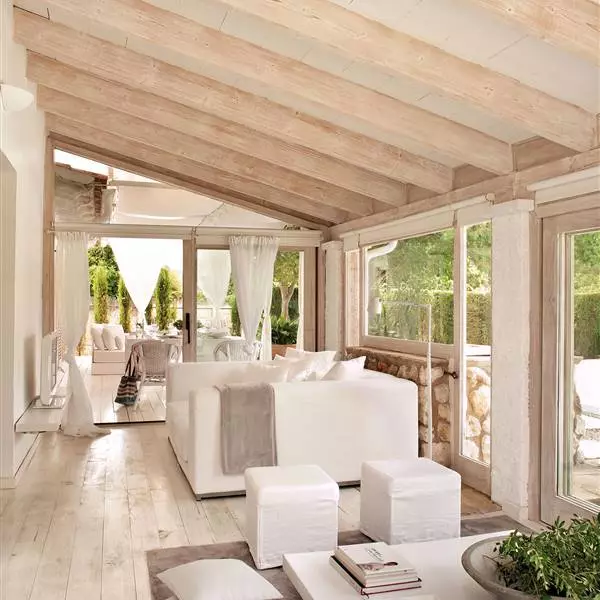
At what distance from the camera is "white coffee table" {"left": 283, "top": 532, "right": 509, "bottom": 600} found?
2.60 meters

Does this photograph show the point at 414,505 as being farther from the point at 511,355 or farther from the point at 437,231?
the point at 437,231

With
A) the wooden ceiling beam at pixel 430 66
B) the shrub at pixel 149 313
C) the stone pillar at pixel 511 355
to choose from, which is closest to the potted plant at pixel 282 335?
the stone pillar at pixel 511 355

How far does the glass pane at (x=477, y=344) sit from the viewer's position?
4.77 m

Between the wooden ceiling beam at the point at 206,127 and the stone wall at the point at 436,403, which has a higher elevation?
the wooden ceiling beam at the point at 206,127

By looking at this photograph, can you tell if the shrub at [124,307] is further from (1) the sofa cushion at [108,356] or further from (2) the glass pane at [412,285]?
(2) the glass pane at [412,285]

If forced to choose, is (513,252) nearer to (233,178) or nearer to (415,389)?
(415,389)

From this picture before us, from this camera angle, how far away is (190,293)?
7684 millimetres

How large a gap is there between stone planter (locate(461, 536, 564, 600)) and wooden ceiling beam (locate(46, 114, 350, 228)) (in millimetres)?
5039

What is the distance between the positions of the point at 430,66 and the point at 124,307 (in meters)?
11.8

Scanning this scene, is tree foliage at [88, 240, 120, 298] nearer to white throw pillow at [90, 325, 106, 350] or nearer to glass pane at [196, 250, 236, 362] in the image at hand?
white throw pillow at [90, 325, 106, 350]

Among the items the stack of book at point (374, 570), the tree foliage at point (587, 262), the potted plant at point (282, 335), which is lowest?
the stack of book at point (374, 570)

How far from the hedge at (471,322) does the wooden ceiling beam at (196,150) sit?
3.71 ft

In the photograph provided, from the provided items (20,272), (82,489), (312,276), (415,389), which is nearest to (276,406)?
(415,389)

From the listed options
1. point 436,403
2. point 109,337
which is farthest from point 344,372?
point 109,337
